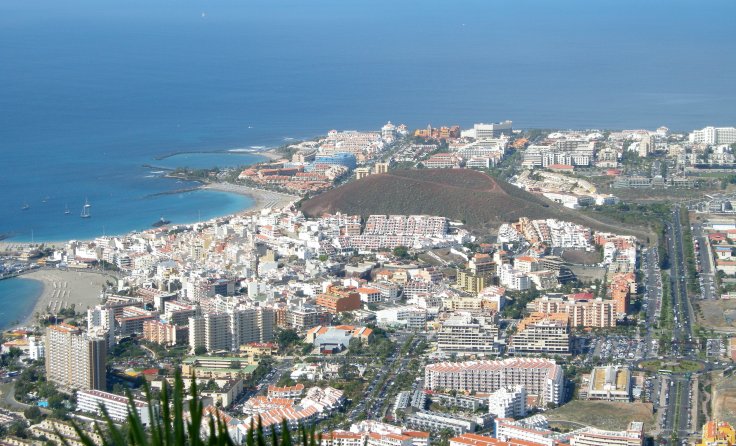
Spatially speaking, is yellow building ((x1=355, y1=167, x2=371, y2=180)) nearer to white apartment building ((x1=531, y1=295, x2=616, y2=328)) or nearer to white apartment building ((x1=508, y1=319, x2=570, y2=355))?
white apartment building ((x1=531, y1=295, x2=616, y2=328))

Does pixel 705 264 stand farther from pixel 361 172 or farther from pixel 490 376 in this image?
pixel 361 172

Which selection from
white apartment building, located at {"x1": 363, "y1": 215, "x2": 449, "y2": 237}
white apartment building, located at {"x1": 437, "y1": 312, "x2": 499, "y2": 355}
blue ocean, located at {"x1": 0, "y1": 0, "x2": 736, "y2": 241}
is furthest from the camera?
blue ocean, located at {"x1": 0, "y1": 0, "x2": 736, "y2": 241}

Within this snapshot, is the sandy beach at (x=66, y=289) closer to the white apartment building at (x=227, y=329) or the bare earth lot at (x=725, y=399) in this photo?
the white apartment building at (x=227, y=329)

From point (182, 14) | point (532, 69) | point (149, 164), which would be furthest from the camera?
point (182, 14)

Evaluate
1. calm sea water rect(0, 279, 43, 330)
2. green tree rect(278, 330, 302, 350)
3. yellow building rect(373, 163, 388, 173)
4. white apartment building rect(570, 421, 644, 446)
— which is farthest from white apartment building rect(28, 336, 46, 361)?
yellow building rect(373, 163, 388, 173)

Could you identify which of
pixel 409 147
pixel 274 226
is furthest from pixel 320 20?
pixel 274 226

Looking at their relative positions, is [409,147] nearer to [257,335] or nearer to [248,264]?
[248,264]
